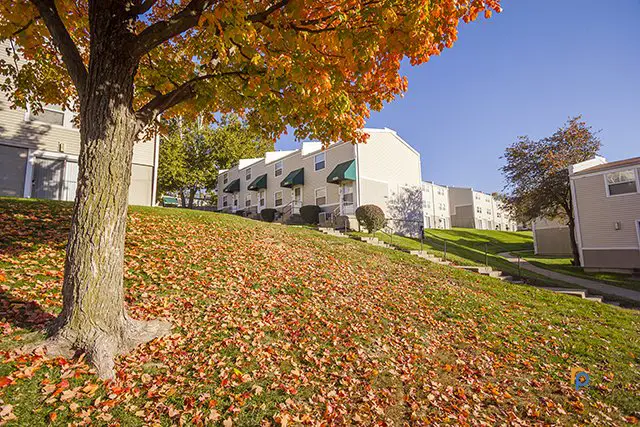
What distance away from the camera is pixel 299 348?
16.4 ft

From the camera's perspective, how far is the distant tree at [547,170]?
875 inches

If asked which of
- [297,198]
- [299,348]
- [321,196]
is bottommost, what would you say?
[299,348]

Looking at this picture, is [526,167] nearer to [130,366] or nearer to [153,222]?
[153,222]

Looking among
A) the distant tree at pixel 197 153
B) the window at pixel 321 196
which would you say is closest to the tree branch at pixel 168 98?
the window at pixel 321 196

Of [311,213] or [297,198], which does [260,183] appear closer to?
[297,198]

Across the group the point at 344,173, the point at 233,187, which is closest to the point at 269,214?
the point at 233,187

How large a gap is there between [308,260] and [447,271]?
5847mm

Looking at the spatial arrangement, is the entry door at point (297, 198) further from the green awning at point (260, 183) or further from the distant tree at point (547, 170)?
the distant tree at point (547, 170)

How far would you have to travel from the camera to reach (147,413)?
3.32 m

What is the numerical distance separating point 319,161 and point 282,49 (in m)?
21.2

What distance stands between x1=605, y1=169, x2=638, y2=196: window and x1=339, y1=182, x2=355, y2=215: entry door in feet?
51.9

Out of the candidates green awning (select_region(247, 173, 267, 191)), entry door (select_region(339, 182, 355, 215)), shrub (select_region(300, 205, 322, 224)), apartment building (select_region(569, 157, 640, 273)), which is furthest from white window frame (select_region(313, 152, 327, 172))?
apartment building (select_region(569, 157, 640, 273))

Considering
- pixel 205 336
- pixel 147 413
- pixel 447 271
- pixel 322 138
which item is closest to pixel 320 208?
pixel 447 271

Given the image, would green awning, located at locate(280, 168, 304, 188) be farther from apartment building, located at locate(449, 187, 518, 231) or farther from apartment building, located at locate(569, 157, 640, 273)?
apartment building, located at locate(449, 187, 518, 231)
